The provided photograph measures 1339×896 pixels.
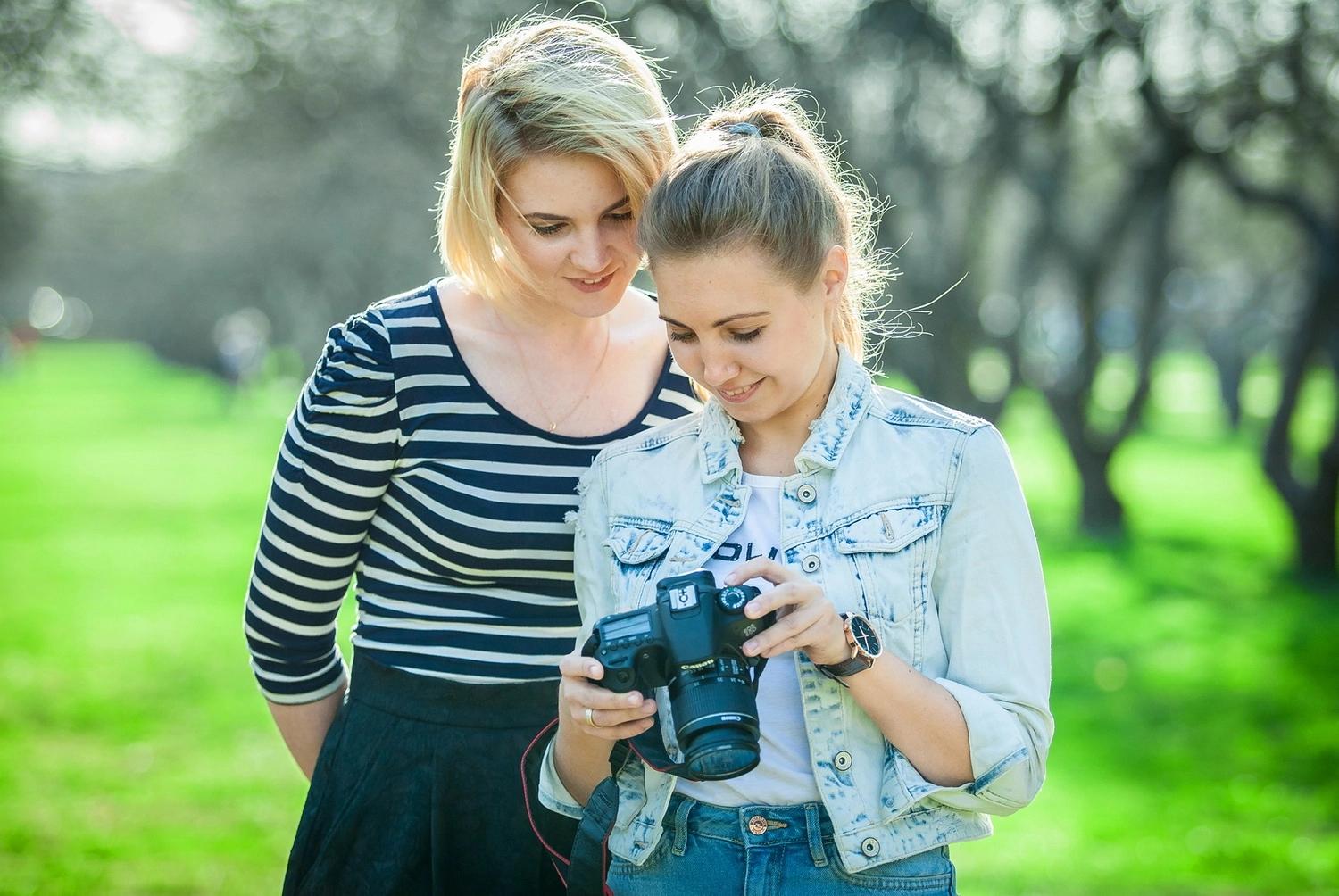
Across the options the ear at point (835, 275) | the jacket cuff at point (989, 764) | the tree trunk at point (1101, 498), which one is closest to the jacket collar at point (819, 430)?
the ear at point (835, 275)

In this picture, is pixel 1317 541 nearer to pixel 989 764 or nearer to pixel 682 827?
pixel 989 764

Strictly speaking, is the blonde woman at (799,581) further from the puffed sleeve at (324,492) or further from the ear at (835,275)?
the puffed sleeve at (324,492)

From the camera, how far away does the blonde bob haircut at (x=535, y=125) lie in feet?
8.27

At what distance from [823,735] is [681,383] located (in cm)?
100

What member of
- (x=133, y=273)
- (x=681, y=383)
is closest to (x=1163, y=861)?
(x=681, y=383)

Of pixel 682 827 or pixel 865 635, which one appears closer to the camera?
pixel 865 635

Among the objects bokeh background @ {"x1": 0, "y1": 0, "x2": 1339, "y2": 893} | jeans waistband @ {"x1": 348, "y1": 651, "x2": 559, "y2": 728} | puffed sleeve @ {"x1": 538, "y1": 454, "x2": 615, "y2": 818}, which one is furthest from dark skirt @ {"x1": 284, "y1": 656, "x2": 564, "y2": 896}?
bokeh background @ {"x1": 0, "y1": 0, "x2": 1339, "y2": 893}

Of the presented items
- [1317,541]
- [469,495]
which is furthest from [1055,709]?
[469,495]

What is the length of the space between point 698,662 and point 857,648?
0.24m

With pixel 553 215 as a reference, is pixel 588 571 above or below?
below

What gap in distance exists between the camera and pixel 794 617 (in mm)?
1934

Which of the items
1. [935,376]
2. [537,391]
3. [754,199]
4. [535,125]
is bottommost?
[537,391]

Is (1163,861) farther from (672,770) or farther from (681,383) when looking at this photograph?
(672,770)

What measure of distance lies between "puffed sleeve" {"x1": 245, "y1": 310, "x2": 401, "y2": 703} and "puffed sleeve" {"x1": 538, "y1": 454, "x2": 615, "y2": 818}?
0.44 metres
